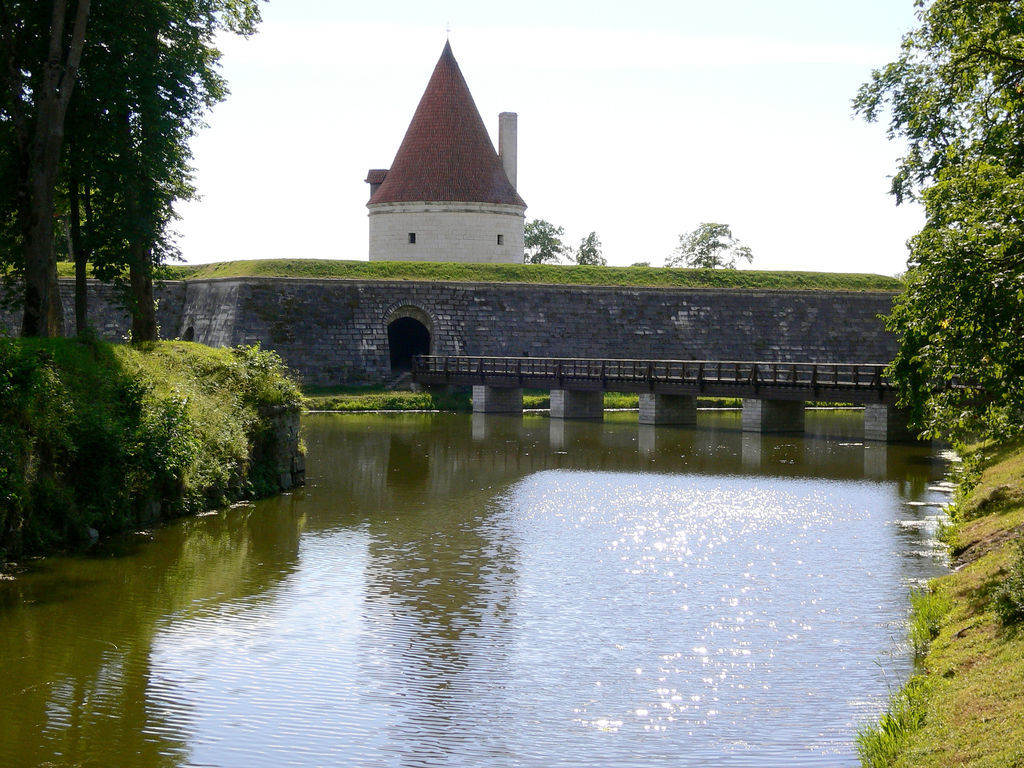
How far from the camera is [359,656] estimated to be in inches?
354

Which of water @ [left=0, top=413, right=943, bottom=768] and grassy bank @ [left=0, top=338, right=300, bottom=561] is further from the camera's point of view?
grassy bank @ [left=0, top=338, right=300, bottom=561]

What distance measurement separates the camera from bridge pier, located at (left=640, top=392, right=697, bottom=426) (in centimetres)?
2928

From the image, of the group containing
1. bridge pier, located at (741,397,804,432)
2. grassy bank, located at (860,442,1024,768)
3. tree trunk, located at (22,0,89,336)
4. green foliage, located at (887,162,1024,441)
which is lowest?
grassy bank, located at (860,442,1024,768)

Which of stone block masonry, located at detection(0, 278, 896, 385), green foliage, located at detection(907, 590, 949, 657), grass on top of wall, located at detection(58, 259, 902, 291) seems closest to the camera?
green foliage, located at detection(907, 590, 949, 657)

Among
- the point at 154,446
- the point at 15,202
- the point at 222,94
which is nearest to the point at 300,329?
the point at 222,94

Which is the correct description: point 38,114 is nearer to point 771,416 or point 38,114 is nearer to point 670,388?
point 670,388

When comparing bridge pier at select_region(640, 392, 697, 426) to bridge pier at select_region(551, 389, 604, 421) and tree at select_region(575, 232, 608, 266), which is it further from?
tree at select_region(575, 232, 608, 266)

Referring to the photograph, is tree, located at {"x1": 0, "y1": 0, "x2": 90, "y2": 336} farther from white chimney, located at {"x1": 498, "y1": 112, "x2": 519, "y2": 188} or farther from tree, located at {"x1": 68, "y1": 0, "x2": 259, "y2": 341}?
white chimney, located at {"x1": 498, "y1": 112, "x2": 519, "y2": 188}

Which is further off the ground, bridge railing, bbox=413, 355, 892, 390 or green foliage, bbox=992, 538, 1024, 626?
bridge railing, bbox=413, 355, 892, 390

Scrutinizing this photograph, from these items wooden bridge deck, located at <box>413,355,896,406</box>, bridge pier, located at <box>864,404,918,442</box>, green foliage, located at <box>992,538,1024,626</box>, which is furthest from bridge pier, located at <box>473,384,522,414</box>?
green foliage, located at <box>992,538,1024,626</box>

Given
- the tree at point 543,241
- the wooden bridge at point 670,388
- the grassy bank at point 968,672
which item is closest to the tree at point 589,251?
the tree at point 543,241

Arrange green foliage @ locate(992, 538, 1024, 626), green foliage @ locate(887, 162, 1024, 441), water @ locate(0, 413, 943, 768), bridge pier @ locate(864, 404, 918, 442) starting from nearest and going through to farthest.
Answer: water @ locate(0, 413, 943, 768)
green foliage @ locate(992, 538, 1024, 626)
green foliage @ locate(887, 162, 1024, 441)
bridge pier @ locate(864, 404, 918, 442)

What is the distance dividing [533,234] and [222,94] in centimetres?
Result: 4419

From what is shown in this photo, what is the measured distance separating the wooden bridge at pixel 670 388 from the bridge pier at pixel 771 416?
2cm
